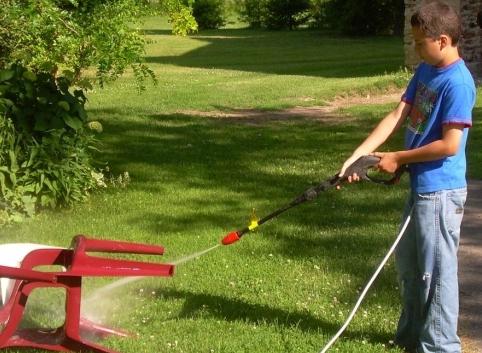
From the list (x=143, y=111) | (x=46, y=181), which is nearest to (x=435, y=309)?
(x=46, y=181)

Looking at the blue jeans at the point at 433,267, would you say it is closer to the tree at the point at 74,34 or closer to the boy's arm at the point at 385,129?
the boy's arm at the point at 385,129

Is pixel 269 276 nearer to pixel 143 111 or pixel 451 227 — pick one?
pixel 451 227

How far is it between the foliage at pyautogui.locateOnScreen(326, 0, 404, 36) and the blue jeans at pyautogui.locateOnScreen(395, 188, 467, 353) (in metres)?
31.0

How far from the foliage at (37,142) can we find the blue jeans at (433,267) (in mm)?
3618

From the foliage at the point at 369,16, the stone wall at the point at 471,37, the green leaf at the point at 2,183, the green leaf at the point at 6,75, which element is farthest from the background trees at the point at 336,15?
the green leaf at the point at 2,183

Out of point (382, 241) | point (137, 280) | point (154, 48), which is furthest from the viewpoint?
point (154, 48)

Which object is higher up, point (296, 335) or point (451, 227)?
point (451, 227)

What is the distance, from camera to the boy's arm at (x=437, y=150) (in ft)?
13.7

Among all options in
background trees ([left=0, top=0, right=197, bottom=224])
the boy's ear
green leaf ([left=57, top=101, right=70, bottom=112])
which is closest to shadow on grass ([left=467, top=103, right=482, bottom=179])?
background trees ([left=0, top=0, right=197, bottom=224])

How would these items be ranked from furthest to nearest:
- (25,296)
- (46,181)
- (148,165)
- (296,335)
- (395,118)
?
(148,165)
(46,181)
(296,335)
(395,118)
(25,296)

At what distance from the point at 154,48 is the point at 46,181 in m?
25.6

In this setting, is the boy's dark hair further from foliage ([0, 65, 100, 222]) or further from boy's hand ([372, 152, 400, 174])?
foliage ([0, 65, 100, 222])

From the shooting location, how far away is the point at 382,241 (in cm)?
677

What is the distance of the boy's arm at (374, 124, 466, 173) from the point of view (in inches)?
164
